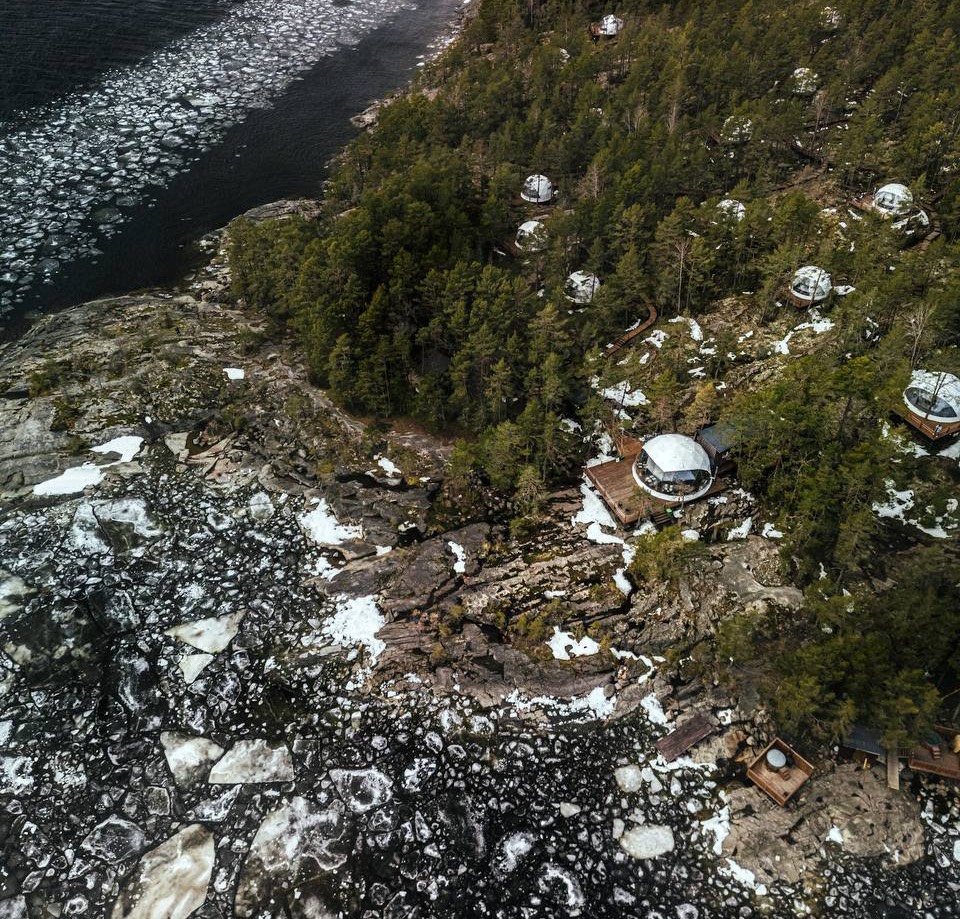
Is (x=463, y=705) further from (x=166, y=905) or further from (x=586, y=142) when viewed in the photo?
(x=586, y=142)

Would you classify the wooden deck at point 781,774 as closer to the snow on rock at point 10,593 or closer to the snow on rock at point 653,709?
the snow on rock at point 653,709

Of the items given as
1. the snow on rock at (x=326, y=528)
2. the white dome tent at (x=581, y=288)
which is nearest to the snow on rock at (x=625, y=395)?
the white dome tent at (x=581, y=288)

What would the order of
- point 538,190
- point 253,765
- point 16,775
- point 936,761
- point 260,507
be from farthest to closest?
point 538,190, point 260,507, point 253,765, point 16,775, point 936,761

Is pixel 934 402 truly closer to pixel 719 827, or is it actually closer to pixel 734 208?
pixel 734 208

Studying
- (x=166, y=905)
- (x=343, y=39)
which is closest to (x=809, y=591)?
(x=166, y=905)

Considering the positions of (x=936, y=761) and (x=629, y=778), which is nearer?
(x=936, y=761)

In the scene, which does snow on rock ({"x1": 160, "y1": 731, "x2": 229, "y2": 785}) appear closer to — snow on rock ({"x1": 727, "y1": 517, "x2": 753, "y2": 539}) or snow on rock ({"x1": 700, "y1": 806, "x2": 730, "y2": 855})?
snow on rock ({"x1": 700, "y1": 806, "x2": 730, "y2": 855})

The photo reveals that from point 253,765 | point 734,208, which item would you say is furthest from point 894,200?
point 253,765
